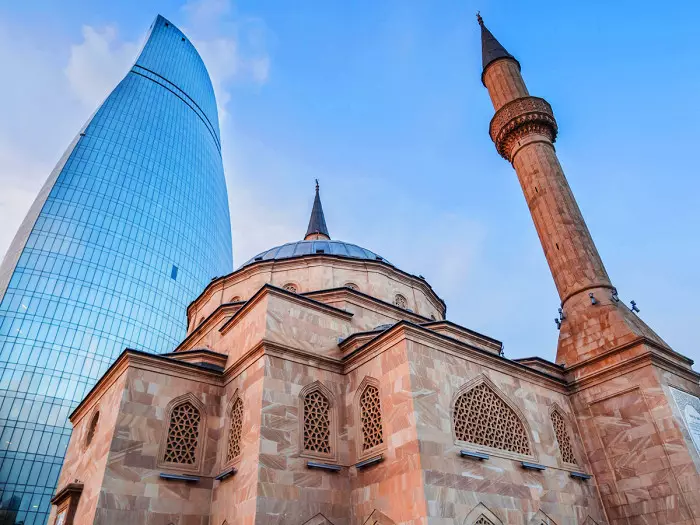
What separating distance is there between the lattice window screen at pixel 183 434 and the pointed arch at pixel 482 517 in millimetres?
5399

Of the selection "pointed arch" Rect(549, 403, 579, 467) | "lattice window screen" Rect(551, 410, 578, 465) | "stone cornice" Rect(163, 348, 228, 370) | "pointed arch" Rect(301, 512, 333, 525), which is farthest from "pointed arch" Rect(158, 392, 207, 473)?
"lattice window screen" Rect(551, 410, 578, 465)

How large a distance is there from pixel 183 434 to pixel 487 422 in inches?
243

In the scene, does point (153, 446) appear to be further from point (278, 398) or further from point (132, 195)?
point (132, 195)

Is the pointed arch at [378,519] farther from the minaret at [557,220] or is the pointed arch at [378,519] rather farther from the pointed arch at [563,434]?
the minaret at [557,220]

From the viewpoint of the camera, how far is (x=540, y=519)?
8.68 metres

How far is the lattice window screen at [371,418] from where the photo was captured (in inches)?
345

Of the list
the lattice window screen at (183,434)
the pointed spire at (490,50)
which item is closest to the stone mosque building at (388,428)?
the lattice window screen at (183,434)

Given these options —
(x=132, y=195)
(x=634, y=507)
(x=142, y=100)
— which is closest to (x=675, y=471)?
(x=634, y=507)

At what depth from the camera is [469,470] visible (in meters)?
8.16

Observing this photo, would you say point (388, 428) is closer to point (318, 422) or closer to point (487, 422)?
point (318, 422)

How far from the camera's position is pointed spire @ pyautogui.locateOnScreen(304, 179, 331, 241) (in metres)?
21.8

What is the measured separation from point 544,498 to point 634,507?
2.29m

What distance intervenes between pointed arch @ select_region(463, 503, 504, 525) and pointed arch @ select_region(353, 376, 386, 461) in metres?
1.77

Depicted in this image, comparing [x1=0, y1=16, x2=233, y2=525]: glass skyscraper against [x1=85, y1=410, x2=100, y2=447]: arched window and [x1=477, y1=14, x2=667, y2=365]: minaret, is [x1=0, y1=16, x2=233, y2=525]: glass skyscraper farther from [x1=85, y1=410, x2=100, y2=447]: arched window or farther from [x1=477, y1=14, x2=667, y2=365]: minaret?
Answer: [x1=477, y1=14, x2=667, y2=365]: minaret
